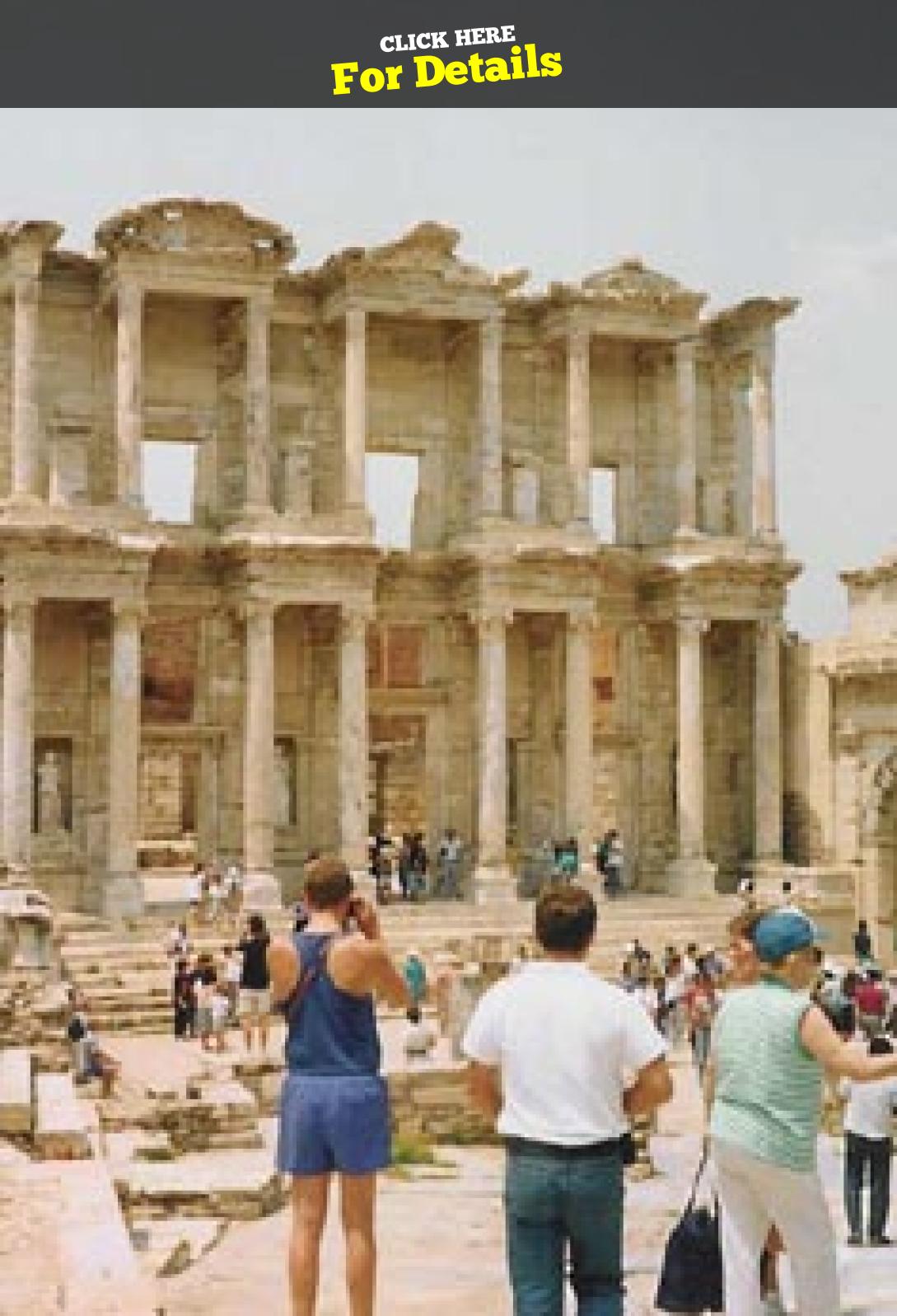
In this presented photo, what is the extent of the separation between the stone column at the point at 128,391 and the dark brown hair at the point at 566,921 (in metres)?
22.6

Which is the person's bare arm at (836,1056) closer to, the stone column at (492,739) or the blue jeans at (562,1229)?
the blue jeans at (562,1229)

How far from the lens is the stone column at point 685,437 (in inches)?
1217

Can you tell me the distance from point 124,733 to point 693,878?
9.31 metres

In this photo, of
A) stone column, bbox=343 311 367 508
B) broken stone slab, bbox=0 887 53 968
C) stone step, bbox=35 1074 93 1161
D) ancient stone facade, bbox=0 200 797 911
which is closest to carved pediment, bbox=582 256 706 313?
ancient stone facade, bbox=0 200 797 911

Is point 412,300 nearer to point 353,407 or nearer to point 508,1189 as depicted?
point 353,407

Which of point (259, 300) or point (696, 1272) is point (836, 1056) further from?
point (259, 300)

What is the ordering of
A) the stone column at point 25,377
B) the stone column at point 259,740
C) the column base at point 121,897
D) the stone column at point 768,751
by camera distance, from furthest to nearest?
the stone column at point 768,751
the stone column at point 259,740
the stone column at point 25,377
the column base at point 121,897

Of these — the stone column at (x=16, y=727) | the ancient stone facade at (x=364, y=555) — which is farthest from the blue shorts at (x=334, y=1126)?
the stone column at (x=16, y=727)

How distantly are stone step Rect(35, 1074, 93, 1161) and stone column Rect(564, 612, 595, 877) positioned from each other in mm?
16180

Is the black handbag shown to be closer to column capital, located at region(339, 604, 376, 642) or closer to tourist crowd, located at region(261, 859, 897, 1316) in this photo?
tourist crowd, located at region(261, 859, 897, 1316)

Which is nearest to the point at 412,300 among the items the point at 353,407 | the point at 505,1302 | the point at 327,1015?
the point at 353,407

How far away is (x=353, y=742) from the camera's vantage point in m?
28.2

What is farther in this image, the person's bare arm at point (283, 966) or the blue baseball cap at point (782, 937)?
the person's bare arm at point (283, 966)

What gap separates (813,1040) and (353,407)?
23498 millimetres
